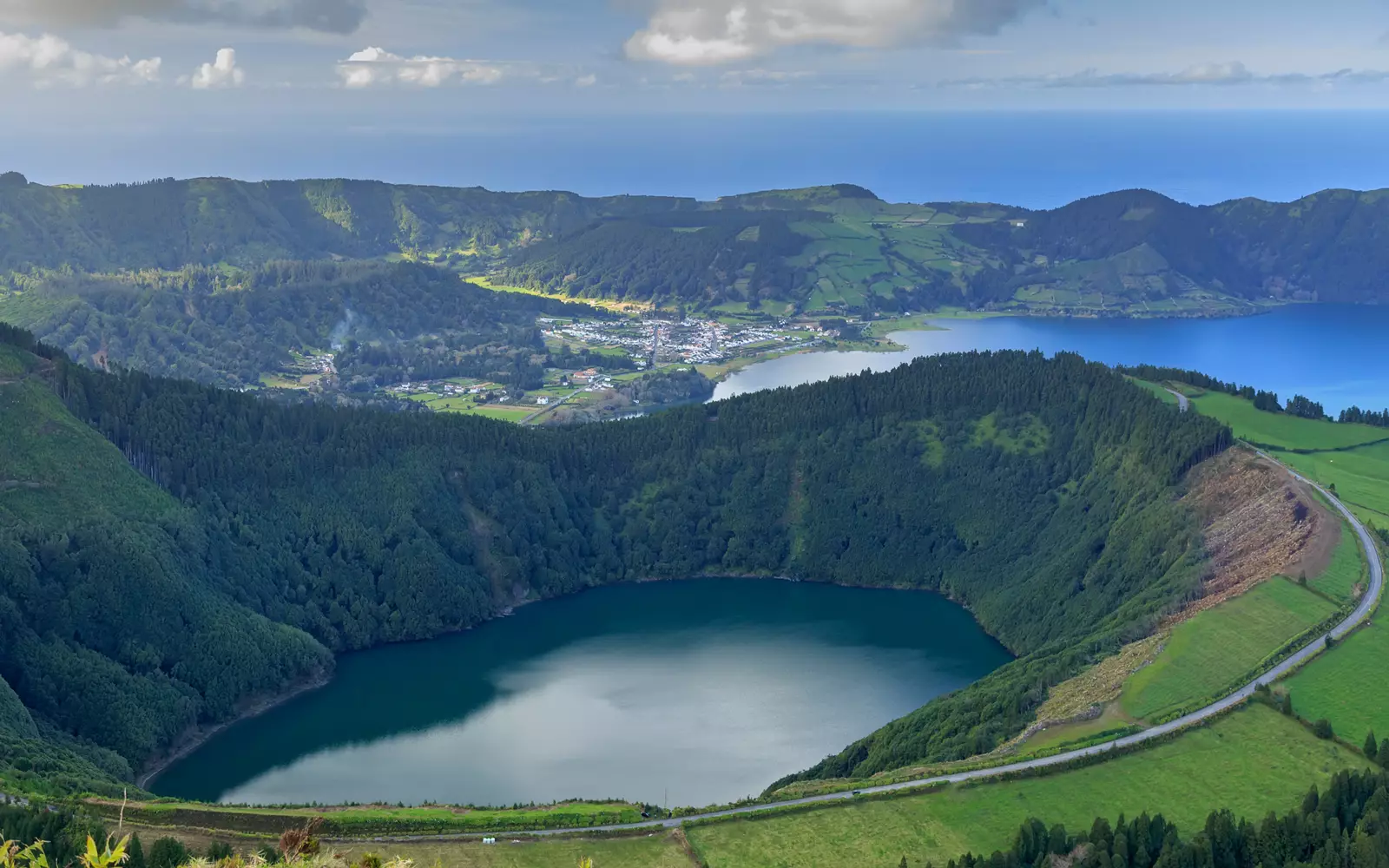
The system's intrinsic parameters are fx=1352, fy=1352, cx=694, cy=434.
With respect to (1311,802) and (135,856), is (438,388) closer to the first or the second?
(135,856)

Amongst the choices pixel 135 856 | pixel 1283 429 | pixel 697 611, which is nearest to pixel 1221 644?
pixel 697 611

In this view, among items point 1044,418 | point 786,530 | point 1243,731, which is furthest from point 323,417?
point 1243,731

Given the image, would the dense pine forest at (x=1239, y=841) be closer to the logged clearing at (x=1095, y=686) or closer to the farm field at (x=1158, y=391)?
the logged clearing at (x=1095, y=686)

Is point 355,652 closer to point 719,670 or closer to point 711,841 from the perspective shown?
point 719,670

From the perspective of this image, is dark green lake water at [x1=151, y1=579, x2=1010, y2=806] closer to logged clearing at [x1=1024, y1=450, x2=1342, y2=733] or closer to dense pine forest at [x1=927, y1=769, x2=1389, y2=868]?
logged clearing at [x1=1024, y1=450, x2=1342, y2=733]

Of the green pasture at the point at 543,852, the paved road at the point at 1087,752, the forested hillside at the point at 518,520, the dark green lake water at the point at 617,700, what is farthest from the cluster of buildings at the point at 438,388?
the green pasture at the point at 543,852

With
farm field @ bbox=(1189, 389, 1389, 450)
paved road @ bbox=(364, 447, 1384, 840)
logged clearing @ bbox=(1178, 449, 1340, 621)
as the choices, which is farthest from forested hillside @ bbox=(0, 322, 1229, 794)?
farm field @ bbox=(1189, 389, 1389, 450)
